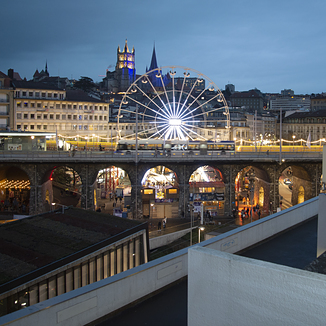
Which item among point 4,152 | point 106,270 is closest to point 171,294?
point 106,270

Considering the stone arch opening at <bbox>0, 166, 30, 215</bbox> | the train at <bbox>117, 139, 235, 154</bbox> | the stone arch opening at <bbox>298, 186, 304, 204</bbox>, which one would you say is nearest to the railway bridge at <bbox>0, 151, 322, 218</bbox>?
the stone arch opening at <bbox>298, 186, 304, 204</bbox>

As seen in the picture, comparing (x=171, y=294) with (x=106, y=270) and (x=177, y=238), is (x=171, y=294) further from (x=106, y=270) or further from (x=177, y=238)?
(x=177, y=238)

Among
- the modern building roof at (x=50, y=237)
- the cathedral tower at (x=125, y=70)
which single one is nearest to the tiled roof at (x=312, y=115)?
the cathedral tower at (x=125, y=70)

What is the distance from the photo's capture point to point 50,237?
19.6 meters

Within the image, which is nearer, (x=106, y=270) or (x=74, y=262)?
(x=74, y=262)

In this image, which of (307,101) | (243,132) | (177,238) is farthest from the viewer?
(307,101)

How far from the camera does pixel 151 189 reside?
40625 mm

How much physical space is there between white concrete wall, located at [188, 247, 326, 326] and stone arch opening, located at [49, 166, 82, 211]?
3740 cm

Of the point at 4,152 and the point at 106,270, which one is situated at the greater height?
the point at 4,152

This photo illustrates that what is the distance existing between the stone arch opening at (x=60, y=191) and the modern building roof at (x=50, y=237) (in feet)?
61.4

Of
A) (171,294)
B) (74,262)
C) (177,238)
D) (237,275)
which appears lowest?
(177,238)

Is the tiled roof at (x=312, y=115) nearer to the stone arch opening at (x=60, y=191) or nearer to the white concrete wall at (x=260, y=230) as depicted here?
the stone arch opening at (x=60, y=191)

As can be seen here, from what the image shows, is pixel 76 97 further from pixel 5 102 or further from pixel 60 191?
pixel 60 191

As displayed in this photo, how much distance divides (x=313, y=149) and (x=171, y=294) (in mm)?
42033
